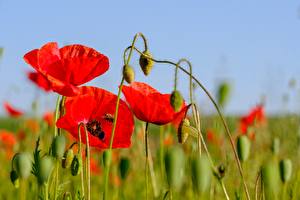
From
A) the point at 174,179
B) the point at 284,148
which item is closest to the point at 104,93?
Result: the point at 174,179

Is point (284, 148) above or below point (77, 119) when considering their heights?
below

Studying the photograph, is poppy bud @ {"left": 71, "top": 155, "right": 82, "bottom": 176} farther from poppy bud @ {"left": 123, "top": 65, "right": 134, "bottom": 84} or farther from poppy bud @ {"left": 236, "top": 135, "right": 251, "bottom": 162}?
poppy bud @ {"left": 236, "top": 135, "right": 251, "bottom": 162}

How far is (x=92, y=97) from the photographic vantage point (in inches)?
70.7

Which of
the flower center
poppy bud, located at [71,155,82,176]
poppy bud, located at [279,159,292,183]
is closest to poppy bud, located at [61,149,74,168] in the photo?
poppy bud, located at [71,155,82,176]

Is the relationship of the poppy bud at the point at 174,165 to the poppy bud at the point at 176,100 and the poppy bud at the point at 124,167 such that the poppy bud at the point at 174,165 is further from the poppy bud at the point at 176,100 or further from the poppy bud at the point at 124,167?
the poppy bud at the point at 124,167

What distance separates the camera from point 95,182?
4.93 m

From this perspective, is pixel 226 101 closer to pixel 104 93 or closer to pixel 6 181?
pixel 104 93

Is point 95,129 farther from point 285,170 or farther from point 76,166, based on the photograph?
point 285,170

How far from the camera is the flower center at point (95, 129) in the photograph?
1832mm

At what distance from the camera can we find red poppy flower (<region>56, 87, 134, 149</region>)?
177 centimetres

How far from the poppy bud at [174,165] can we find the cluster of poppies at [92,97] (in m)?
0.55

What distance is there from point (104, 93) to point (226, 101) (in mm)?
357

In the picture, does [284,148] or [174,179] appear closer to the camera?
[174,179]

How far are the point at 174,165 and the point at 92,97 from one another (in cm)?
77
